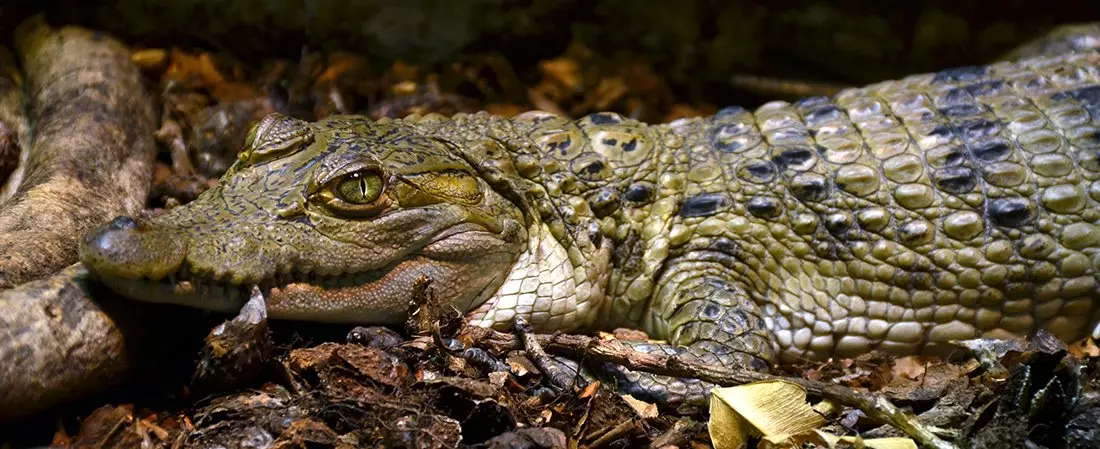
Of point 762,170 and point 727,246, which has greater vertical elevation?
point 762,170

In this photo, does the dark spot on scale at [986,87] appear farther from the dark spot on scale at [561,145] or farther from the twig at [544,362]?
the twig at [544,362]

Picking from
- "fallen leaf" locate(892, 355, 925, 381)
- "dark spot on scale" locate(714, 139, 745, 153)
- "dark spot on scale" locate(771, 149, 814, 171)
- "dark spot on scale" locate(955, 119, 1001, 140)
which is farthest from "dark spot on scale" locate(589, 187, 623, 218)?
"dark spot on scale" locate(955, 119, 1001, 140)

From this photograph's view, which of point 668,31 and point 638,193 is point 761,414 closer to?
point 638,193

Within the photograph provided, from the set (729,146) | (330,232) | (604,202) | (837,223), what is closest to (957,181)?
(837,223)

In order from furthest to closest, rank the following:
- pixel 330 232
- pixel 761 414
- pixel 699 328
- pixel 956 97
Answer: pixel 956 97, pixel 699 328, pixel 330 232, pixel 761 414

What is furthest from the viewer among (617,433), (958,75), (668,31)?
(668,31)

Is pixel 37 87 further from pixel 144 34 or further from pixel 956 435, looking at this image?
pixel 956 435
